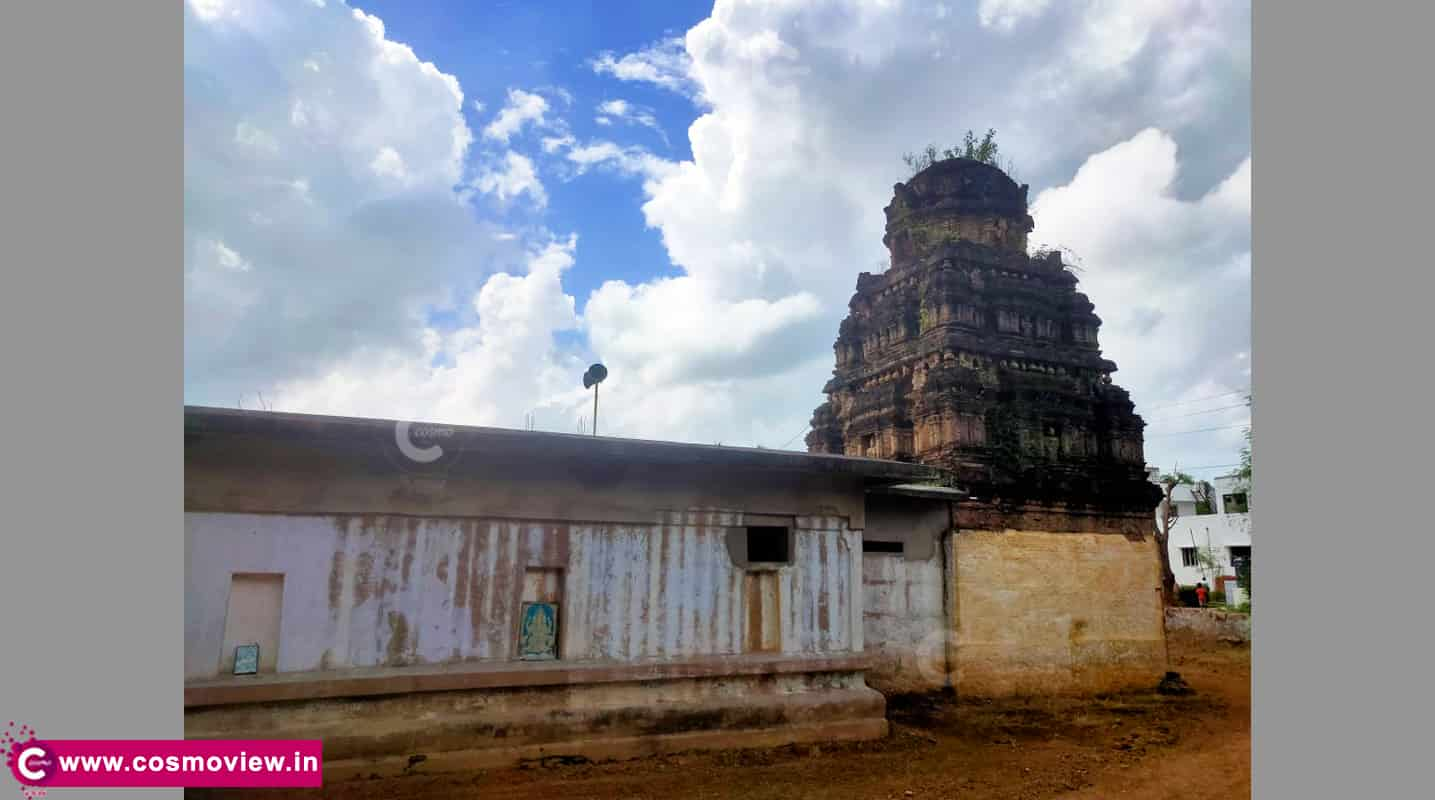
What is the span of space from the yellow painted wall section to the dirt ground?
0.50 meters

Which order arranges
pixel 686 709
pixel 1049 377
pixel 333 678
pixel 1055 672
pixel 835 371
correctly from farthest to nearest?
1. pixel 835 371
2. pixel 1049 377
3. pixel 1055 672
4. pixel 686 709
5. pixel 333 678

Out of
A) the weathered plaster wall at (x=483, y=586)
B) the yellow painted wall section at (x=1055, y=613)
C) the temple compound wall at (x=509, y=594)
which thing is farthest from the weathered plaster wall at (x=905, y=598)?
the weathered plaster wall at (x=483, y=586)

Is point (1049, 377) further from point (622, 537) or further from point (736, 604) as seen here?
point (622, 537)

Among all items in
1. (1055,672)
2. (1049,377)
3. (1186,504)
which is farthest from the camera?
(1186,504)

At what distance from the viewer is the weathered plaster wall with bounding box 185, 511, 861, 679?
7984 mm

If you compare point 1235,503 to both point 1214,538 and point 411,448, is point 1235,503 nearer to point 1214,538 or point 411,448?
point 1214,538

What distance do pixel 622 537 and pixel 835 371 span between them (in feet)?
33.6

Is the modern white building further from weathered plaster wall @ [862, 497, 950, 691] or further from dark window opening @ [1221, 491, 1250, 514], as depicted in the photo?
weathered plaster wall @ [862, 497, 950, 691]

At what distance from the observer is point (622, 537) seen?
952cm

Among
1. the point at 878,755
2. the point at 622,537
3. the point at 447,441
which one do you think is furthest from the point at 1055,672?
the point at 447,441

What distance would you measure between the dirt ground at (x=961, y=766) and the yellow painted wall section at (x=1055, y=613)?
499 mm
